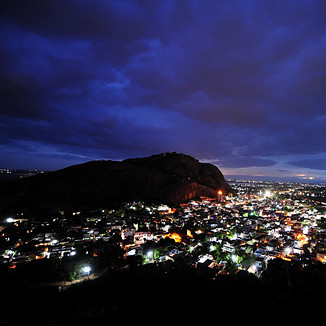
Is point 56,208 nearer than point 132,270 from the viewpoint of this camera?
No

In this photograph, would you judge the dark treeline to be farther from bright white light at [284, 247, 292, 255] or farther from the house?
the house

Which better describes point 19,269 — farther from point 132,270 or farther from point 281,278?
point 281,278

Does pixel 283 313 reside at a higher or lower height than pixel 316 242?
higher

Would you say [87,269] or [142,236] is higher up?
[87,269]

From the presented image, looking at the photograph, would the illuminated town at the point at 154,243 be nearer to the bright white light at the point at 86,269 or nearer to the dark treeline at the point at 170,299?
the bright white light at the point at 86,269

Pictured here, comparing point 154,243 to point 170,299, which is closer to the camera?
point 170,299

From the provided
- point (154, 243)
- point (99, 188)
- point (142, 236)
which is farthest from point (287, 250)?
point (99, 188)

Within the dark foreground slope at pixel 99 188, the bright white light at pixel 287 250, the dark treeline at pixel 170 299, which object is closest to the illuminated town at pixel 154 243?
the bright white light at pixel 287 250

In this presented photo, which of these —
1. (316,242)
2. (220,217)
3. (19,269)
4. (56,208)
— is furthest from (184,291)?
(56,208)

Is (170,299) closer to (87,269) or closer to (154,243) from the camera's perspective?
(87,269)
